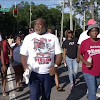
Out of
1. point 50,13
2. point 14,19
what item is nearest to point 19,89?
point 14,19

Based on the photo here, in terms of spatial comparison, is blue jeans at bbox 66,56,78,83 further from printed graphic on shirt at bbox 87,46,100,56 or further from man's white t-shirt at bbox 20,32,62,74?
man's white t-shirt at bbox 20,32,62,74

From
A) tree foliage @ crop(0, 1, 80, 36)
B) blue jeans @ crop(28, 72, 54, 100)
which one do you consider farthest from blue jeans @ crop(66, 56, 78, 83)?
tree foliage @ crop(0, 1, 80, 36)

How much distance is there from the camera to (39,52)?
3939 mm

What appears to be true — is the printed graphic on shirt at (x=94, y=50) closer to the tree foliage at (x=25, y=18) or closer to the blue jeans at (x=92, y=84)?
the blue jeans at (x=92, y=84)

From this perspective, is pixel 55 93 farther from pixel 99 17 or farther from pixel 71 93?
pixel 99 17

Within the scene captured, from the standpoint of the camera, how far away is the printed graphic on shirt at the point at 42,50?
393 centimetres

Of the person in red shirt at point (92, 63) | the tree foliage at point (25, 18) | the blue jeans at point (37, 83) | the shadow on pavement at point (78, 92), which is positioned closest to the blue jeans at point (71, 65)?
the shadow on pavement at point (78, 92)

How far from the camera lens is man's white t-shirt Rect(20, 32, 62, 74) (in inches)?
155

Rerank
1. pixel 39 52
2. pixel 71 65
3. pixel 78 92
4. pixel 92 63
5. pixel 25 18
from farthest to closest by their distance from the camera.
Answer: pixel 25 18 → pixel 71 65 → pixel 78 92 → pixel 92 63 → pixel 39 52

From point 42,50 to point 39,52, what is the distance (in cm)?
6

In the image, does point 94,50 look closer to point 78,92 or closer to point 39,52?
point 39,52

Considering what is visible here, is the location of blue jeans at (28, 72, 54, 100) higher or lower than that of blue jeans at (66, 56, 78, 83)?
higher

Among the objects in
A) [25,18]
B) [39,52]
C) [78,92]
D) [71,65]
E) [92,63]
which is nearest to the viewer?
[39,52]

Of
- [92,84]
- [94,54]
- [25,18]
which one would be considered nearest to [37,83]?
[92,84]
